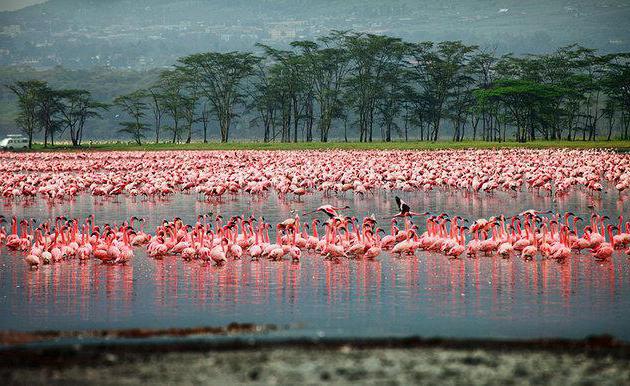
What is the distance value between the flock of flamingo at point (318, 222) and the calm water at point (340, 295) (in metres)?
0.34

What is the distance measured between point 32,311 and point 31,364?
8.79 feet

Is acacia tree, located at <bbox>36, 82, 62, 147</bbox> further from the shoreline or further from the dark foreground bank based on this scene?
the dark foreground bank

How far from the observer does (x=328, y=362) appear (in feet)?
30.2

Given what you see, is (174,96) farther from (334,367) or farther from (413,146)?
(334,367)

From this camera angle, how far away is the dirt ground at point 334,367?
8.65m

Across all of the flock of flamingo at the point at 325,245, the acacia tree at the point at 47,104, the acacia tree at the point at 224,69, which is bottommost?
the flock of flamingo at the point at 325,245

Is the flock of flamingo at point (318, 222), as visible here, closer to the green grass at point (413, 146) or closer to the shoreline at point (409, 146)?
the shoreline at point (409, 146)

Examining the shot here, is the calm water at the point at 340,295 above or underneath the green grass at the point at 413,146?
underneath

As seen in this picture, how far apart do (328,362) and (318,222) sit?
1288cm

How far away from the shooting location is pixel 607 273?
14.1 m

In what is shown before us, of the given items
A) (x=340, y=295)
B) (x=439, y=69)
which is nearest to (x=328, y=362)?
(x=340, y=295)

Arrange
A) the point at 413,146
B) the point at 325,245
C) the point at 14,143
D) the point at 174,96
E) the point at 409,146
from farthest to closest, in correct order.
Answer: the point at 174,96 < the point at 14,143 < the point at 409,146 < the point at 413,146 < the point at 325,245

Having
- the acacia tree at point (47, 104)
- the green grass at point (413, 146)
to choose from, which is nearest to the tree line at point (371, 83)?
the acacia tree at point (47, 104)

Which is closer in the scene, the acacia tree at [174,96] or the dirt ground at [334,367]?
the dirt ground at [334,367]
